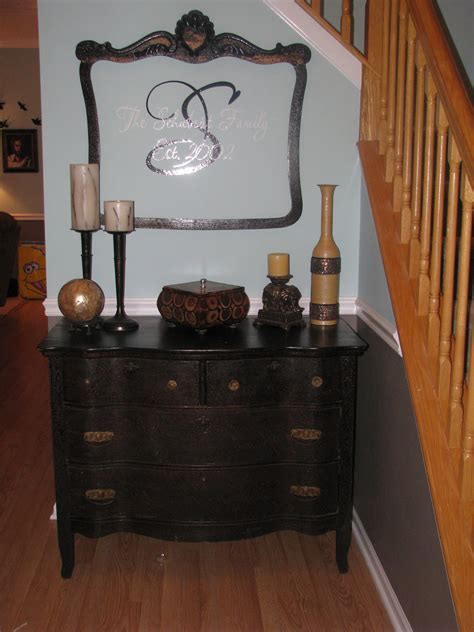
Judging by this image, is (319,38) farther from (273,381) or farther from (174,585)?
(174,585)

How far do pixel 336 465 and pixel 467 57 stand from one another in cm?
160

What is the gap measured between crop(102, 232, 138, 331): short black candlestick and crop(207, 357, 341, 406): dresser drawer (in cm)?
38

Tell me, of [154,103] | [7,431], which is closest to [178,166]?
[154,103]

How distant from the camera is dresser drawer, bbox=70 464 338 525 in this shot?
2203mm

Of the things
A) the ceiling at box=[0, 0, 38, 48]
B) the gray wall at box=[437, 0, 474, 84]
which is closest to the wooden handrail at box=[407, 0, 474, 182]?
the gray wall at box=[437, 0, 474, 84]

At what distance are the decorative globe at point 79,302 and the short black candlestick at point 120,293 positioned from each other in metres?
0.08

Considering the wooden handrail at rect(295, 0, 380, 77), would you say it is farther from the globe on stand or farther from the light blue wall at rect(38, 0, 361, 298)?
the globe on stand

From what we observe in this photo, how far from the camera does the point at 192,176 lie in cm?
247

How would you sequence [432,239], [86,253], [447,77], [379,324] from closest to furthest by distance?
[447,77], [432,239], [379,324], [86,253]

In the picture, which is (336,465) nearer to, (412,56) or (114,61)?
(412,56)

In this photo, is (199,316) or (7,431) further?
(7,431)

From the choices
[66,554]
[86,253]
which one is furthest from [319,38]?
[66,554]

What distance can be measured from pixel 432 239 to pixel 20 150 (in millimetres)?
6805

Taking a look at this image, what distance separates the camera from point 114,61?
2.37 meters
